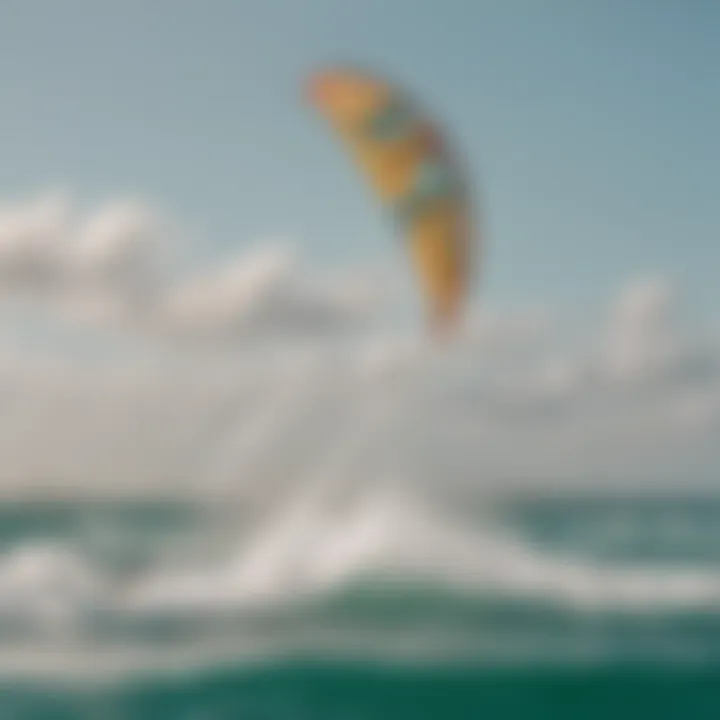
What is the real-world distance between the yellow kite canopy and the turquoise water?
0.60 metres

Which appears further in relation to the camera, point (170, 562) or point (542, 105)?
point (542, 105)

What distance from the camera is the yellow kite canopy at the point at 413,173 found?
261 centimetres

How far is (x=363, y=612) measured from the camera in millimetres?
2697

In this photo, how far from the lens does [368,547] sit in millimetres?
2746

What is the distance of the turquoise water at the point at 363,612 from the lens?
8.70ft

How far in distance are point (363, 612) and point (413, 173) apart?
112 centimetres

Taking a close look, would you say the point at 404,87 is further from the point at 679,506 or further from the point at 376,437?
the point at 679,506

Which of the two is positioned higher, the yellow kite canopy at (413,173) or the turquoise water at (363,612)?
the yellow kite canopy at (413,173)

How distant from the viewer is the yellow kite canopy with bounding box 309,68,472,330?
2.61 m

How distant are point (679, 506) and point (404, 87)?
134 cm

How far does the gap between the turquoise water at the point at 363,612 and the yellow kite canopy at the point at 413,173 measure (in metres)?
0.60

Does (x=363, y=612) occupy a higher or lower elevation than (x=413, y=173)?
lower

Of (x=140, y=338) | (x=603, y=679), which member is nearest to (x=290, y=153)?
(x=140, y=338)

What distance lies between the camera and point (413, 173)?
2605mm
